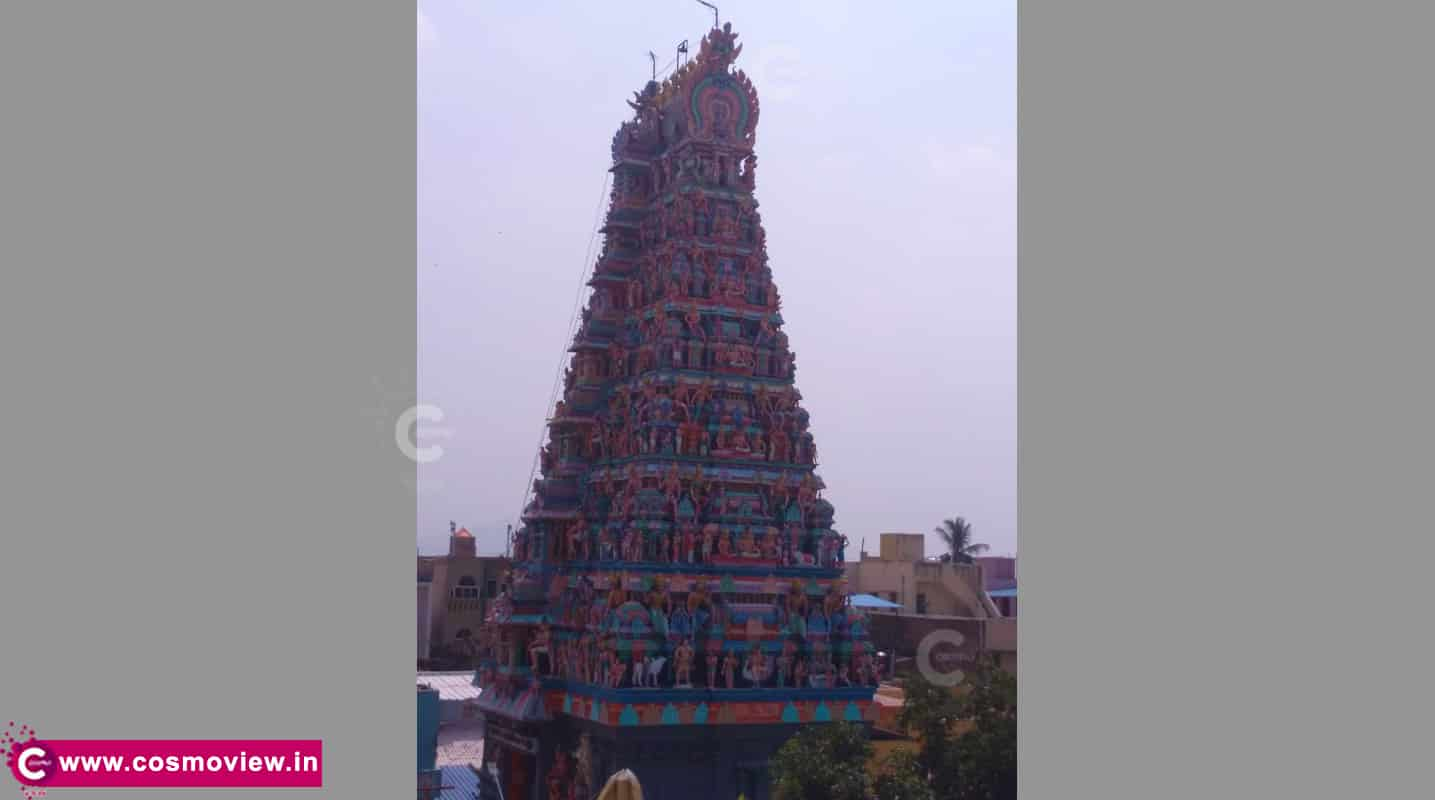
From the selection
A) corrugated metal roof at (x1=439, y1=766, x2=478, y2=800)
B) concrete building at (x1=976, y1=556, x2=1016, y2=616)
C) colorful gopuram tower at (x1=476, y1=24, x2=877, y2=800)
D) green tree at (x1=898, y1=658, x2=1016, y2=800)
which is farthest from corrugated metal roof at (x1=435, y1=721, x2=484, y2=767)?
concrete building at (x1=976, y1=556, x2=1016, y2=616)

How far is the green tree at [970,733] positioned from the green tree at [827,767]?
2.81 ft

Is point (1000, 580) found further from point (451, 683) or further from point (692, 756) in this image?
point (692, 756)

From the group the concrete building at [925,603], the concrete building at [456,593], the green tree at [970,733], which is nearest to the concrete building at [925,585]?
the concrete building at [925,603]

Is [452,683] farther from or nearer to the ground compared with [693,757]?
nearer to the ground

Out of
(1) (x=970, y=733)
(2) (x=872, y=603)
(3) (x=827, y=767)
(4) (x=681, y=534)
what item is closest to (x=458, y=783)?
(4) (x=681, y=534)

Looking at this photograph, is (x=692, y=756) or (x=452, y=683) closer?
(x=692, y=756)

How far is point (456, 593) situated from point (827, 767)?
89.6 feet

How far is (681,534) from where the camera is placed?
73.7 feet

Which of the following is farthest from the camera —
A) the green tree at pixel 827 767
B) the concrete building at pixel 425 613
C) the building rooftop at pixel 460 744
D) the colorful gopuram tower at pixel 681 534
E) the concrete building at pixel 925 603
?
the concrete building at pixel 425 613

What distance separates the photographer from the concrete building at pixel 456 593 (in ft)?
136

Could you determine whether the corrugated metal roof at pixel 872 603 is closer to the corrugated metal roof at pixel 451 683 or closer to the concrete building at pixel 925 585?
the concrete building at pixel 925 585

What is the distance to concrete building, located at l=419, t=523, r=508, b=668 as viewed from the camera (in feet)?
136

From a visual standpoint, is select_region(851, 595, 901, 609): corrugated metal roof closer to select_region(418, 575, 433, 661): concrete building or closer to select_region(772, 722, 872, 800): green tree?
select_region(418, 575, 433, 661): concrete building

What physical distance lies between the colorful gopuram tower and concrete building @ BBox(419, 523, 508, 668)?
54.2 ft
